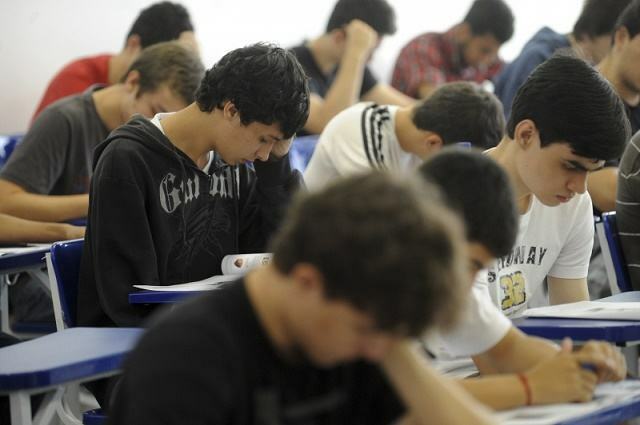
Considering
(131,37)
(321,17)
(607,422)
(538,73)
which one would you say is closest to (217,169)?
(538,73)

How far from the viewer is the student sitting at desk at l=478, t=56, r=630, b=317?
210 centimetres

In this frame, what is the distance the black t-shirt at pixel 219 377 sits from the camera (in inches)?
42.8

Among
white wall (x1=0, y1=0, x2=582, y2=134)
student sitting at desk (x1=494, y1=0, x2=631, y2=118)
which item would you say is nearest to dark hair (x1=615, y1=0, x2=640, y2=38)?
student sitting at desk (x1=494, y1=0, x2=631, y2=118)

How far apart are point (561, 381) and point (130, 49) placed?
298 cm

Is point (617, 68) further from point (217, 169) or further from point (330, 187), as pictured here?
point (330, 187)

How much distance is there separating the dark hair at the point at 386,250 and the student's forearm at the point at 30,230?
214cm

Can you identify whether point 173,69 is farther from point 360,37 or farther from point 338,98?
point 360,37

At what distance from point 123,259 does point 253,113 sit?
0.43m

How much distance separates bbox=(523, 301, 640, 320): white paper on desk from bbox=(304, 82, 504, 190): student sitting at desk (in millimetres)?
1189

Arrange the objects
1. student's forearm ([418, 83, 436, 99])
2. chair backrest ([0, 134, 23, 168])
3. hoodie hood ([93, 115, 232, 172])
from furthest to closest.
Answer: student's forearm ([418, 83, 436, 99]) < chair backrest ([0, 134, 23, 168]) < hoodie hood ([93, 115, 232, 172])

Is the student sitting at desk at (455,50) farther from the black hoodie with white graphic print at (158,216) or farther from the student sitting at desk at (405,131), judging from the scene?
the black hoodie with white graphic print at (158,216)

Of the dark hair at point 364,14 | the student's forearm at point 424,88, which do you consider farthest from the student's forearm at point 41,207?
the student's forearm at point 424,88

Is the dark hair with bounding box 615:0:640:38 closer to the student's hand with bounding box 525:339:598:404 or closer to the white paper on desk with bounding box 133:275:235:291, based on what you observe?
the white paper on desk with bounding box 133:275:235:291

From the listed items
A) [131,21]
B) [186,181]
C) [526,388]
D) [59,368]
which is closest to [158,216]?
[186,181]
